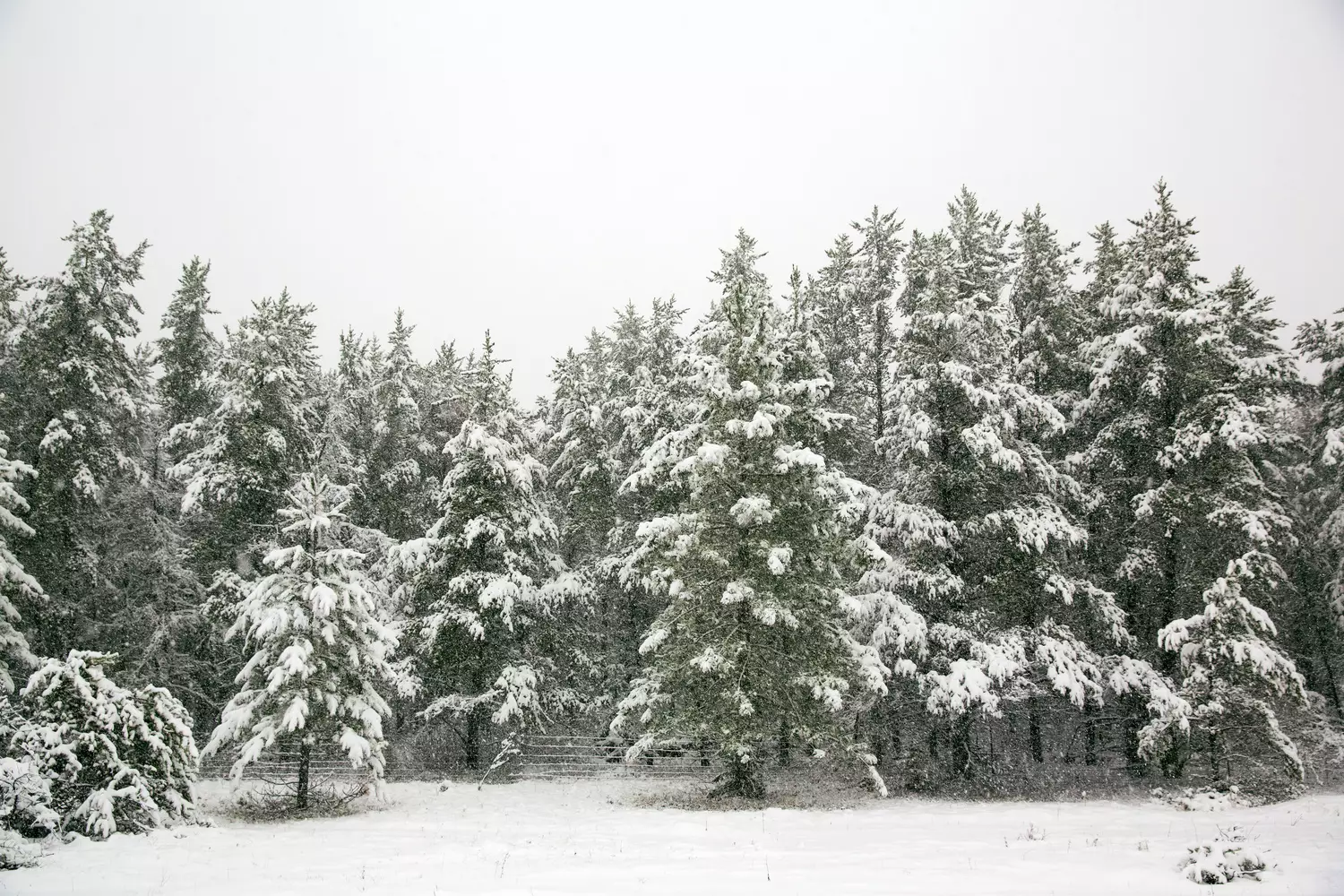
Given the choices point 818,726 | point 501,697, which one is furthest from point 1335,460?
point 501,697

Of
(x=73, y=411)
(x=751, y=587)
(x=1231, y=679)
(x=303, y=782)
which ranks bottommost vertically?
(x=303, y=782)

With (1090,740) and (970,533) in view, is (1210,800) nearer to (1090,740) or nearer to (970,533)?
(970,533)

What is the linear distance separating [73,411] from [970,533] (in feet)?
81.7

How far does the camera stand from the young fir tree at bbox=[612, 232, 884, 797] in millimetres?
16391

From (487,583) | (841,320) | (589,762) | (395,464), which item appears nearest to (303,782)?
(487,583)

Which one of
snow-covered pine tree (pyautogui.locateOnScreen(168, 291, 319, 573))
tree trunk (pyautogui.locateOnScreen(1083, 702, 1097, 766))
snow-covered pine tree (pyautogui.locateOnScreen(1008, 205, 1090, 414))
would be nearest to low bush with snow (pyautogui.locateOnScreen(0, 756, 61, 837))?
snow-covered pine tree (pyautogui.locateOnScreen(168, 291, 319, 573))

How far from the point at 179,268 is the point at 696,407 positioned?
65.2ft

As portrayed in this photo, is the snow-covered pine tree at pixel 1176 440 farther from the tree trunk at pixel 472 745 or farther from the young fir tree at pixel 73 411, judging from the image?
the young fir tree at pixel 73 411

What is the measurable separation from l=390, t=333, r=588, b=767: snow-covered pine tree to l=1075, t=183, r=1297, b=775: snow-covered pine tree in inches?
636

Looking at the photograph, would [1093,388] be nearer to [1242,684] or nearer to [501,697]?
[1242,684]

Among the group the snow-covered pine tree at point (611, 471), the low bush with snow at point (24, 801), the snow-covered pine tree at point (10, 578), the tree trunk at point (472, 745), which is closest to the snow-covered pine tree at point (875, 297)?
the snow-covered pine tree at point (611, 471)

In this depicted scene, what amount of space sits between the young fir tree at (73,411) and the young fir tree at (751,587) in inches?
650

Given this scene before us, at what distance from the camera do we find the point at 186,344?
2597 centimetres

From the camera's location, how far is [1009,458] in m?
18.5
